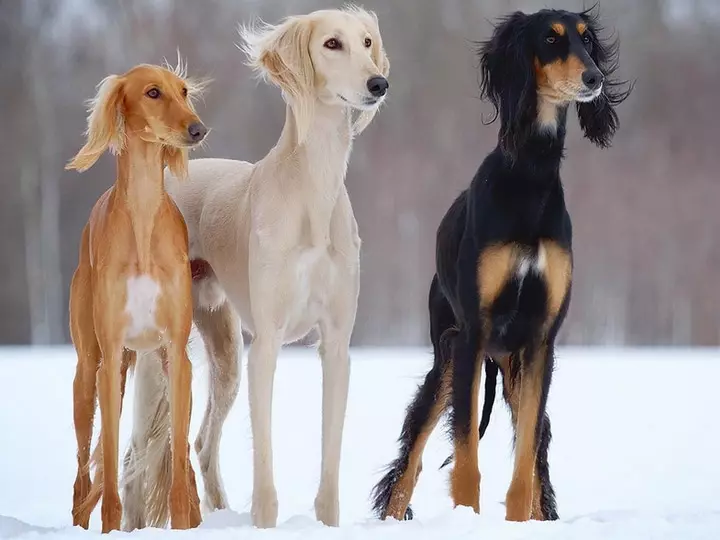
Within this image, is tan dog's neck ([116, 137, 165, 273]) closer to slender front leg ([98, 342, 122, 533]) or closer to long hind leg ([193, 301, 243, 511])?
slender front leg ([98, 342, 122, 533])

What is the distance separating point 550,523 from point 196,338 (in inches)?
67.5

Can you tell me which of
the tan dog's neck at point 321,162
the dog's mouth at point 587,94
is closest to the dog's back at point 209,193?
the tan dog's neck at point 321,162

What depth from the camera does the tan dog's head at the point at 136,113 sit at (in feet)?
11.8

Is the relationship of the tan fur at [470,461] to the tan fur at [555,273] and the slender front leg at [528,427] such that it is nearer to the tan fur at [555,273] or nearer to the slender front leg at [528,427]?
the slender front leg at [528,427]

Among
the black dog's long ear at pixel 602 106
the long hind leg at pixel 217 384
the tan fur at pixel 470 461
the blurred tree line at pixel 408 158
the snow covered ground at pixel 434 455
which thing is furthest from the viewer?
the blurred tree line at pixel 408 158

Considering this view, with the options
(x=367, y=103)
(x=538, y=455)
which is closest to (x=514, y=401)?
(x=538, y=455)

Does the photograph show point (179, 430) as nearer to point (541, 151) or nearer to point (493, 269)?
point (493, 269)

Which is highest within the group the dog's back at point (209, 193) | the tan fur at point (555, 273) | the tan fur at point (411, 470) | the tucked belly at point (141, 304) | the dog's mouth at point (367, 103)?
the dog's mouth at point (367, 103)

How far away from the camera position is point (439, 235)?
4113mm

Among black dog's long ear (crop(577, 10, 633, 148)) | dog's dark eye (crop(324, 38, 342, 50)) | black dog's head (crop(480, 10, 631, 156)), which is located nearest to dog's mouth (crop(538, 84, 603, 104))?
black dog's head (crop(480, 10, 631, 156))

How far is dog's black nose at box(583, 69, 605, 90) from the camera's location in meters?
3.57

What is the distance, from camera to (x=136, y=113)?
12.0ft

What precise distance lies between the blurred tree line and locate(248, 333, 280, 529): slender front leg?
6.98 metres

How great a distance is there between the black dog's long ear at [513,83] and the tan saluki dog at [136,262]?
3.19 feet
